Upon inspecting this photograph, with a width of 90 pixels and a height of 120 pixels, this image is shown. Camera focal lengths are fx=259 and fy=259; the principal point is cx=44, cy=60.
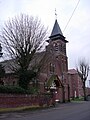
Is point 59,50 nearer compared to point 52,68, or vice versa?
point 52,68

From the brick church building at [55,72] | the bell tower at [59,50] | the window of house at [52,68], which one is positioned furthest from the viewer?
the bell tower at [59,50]

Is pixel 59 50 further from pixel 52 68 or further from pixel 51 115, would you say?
pixel 51 115

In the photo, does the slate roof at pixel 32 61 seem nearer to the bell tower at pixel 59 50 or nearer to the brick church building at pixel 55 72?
the brick church building at pixel 55 72

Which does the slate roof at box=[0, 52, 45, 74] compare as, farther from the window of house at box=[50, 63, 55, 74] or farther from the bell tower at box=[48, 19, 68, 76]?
the bell tower at box=[48, 19, 68, 76]

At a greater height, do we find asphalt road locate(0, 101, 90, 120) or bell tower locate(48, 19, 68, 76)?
bell tower locate(48, 19, 68, 76)

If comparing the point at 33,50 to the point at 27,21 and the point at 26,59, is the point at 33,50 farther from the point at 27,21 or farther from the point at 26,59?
the point at 27,21

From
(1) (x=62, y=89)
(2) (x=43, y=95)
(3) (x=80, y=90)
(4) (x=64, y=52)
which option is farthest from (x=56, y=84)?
(3) (x=80, y=90)

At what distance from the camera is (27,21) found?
3925 centimetres

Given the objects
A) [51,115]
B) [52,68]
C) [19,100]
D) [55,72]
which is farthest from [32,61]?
[51,115]

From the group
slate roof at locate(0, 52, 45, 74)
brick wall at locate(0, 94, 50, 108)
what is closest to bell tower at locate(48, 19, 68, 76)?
slate roof at locate(0, 52, 45, 74)

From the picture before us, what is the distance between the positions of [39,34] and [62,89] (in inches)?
922

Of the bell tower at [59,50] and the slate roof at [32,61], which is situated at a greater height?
the bell tower at [59,50]

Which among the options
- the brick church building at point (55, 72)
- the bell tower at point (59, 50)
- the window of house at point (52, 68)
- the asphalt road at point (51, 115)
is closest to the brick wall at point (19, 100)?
the asphalt road at point (51, 115)

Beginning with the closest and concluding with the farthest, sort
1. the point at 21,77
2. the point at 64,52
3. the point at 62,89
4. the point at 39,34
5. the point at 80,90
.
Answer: the point at 21,77 < the point at 39,34 < the point at 62,89 < the point at 64,52 < the point at 80,90
